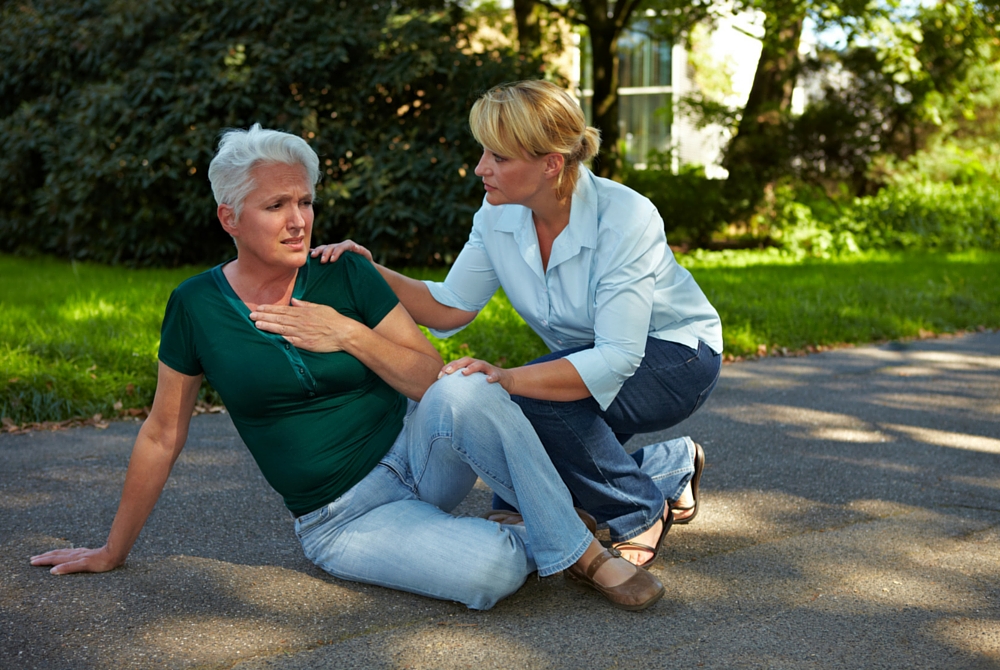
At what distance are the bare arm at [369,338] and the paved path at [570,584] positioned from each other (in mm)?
717

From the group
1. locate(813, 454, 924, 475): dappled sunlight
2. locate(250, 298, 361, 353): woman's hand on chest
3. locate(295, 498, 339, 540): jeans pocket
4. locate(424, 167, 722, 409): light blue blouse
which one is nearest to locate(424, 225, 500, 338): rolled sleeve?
locate(424, 167, 722, 409): light blue blouse

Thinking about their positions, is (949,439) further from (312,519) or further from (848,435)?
(312,519)

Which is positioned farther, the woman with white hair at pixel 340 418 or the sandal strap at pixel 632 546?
the sandal strap at pixel 632 546

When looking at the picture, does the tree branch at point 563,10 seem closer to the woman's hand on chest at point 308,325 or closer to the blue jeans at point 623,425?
the blue jeans at point 623,425

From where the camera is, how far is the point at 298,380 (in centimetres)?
301

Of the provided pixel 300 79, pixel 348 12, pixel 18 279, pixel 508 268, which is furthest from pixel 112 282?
pixel 508 268

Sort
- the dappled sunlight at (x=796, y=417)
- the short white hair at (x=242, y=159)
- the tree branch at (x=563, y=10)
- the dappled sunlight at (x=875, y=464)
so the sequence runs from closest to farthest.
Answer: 1. the short white hair at (x=242, y=159)
2. the dappled sunlight at (x=875, y=464)
3. the dappled sunlight at (x=796, y=417)
4. the tree branch at (x=563, y=10)

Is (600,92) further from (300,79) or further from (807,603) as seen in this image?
(807,603)

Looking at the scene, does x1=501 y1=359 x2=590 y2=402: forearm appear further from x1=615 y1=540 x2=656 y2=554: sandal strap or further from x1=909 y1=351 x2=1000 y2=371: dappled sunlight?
x1=909 y1=351 x2=1000 y2=371: dappled sunlight

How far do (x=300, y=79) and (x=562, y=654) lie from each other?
906 centimetres

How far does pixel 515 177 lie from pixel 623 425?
96 cm

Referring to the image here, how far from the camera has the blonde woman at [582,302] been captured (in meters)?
3.19

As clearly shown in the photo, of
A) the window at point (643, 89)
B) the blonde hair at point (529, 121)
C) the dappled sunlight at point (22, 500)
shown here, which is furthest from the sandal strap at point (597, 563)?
the window at point (643, 89)

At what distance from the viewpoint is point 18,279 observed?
984 centimetres
